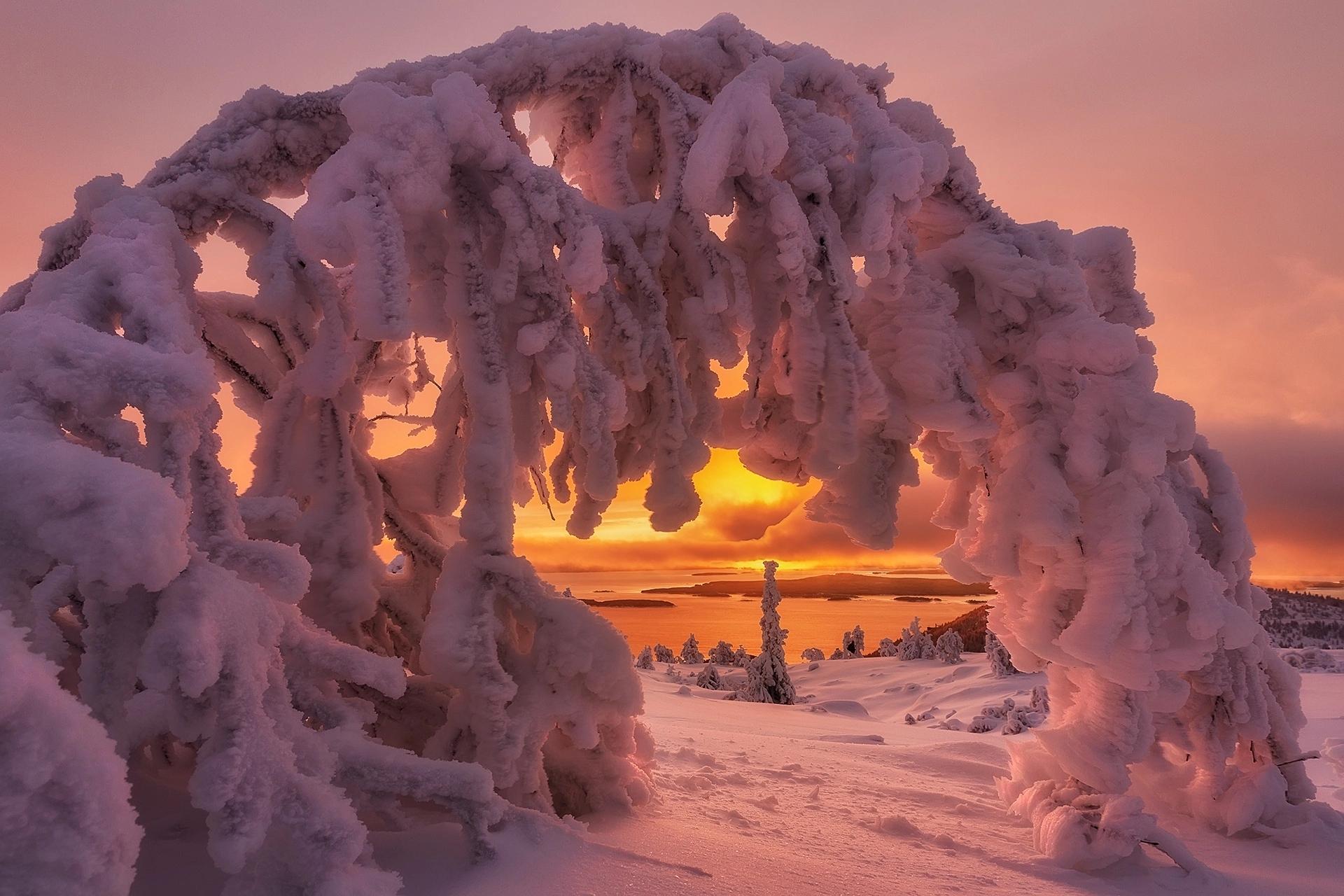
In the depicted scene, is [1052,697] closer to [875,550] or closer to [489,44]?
[875,550]

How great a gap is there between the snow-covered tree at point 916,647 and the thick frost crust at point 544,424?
56.9 feet

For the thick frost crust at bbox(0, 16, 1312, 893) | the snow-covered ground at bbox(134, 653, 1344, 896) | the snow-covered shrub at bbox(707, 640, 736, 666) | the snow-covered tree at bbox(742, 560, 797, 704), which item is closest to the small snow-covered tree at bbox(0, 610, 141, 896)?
the thick frost crust at bbox(0, 16, 1312, 893)

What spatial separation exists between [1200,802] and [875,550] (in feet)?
6.36

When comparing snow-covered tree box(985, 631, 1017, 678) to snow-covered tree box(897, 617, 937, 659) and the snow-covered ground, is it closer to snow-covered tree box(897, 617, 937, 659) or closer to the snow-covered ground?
snow-covered tree box(897, 617, 937, 659)

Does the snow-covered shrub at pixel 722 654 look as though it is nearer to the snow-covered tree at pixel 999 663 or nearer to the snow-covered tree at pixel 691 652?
the snow-covered tree at pixel 691 652

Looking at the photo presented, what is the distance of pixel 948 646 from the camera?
20891 millimetres

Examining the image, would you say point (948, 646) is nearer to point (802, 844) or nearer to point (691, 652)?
point (691, 652)

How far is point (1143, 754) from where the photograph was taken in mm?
3303

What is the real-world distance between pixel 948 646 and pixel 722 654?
7383mm

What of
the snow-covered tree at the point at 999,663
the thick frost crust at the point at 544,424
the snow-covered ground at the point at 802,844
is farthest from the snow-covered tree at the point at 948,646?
the thick frost crust at the point at 544,424

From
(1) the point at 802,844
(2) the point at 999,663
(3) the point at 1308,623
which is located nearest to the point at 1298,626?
(3) the point at 1308,623

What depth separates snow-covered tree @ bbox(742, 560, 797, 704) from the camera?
1523cm

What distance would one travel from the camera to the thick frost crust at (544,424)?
1.58 meters

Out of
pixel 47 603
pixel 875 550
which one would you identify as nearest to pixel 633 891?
pixel 47 603
